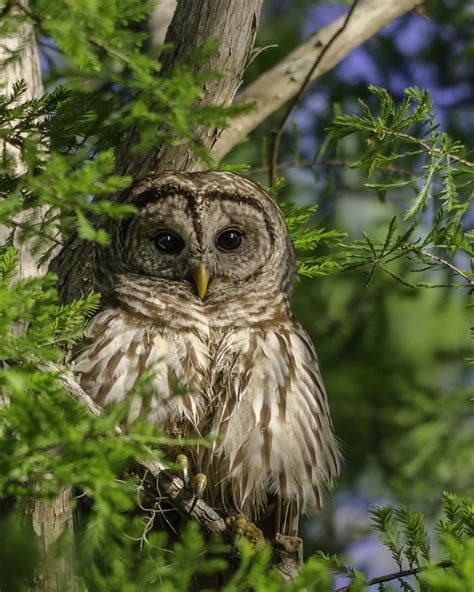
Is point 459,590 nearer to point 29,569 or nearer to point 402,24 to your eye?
point 29,569

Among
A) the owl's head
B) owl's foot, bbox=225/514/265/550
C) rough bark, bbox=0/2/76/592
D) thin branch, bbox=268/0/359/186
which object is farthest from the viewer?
thin branch, bbox=268/0/359/186

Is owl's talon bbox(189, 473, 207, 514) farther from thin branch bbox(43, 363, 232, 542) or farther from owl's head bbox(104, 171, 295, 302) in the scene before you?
owl's head bbox(104, 171, 295, 302)

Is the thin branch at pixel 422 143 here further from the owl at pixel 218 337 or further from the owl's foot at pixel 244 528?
the owl's foot at pixel 244 528

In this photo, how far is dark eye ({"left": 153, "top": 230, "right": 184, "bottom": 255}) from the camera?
449 centimetres

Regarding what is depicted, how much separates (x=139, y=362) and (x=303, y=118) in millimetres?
3850

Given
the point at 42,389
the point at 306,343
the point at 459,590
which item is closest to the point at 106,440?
the point at 42,389

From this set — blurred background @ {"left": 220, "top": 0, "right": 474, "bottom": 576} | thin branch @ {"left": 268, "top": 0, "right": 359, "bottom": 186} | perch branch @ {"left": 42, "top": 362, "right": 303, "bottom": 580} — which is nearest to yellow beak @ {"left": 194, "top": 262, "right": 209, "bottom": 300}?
perch branch @ {"left": 42, "top": 362, "right": 303, "bottom": 580}

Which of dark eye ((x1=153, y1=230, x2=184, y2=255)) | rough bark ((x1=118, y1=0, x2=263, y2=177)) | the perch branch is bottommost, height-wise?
the perch branch

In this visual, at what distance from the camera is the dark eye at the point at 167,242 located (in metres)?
4.49

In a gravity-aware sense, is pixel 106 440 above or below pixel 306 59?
below

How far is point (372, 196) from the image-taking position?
7.66 m

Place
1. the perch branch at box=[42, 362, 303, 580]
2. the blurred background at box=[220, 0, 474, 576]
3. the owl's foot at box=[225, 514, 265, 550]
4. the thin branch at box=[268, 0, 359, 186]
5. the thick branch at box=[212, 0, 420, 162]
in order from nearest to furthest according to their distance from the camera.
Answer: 1. the perch branch at box=[42, 362, 303, 580]
2. the owl's foot at box=[225, 514, 265, 550]
3. the thin branch at box=[268, 0, 359, 186]
4. the thick branch at box=[212, 0, 420, 162]
5. the blurred background at box=[220, 0, 474, 576]

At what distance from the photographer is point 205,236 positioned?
4.46 meters

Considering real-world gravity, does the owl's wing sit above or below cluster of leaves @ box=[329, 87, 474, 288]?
below
